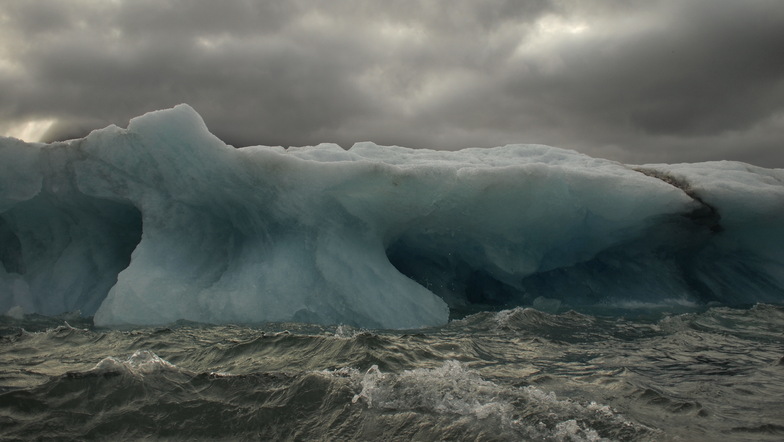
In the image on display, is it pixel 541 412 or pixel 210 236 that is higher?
pixel 210 236

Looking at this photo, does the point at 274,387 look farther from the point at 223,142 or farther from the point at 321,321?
the point at 223,142

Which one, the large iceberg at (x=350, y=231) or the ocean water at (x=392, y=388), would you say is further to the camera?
the large iceberg at (x=350, y=231)

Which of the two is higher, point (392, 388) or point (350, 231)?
point (350, 231)

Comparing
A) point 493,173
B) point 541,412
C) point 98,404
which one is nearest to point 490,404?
point 541,412

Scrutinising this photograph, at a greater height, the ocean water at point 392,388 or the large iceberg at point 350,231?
the large iceberg at point 350,231

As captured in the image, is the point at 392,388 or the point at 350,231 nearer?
the point at 392,388
